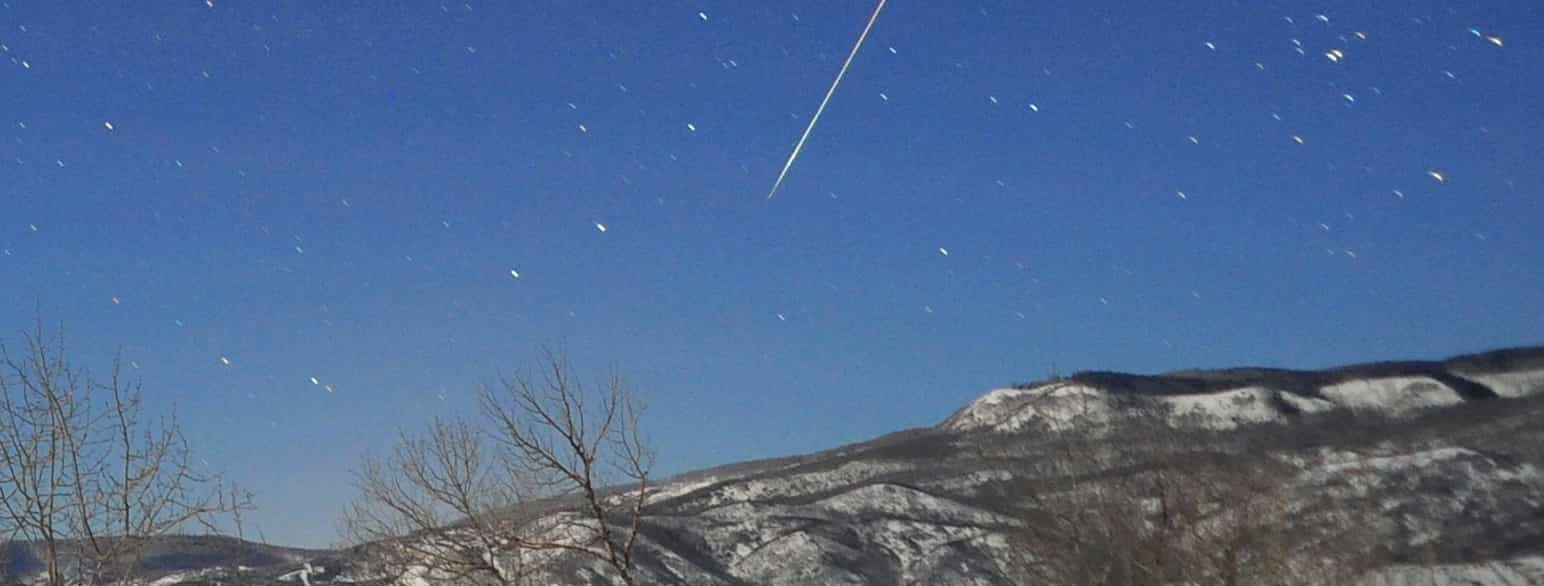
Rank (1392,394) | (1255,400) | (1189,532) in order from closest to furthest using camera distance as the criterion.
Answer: (1189,532) → (1392,394) → (1255,400)

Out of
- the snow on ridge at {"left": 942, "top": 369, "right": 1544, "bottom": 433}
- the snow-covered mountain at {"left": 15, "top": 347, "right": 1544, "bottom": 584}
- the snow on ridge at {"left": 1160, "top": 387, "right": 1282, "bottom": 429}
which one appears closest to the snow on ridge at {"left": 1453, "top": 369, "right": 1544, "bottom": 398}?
the snow on ridge at {"left": 942, "top": 369, "right": 1544, "bottom": 433}

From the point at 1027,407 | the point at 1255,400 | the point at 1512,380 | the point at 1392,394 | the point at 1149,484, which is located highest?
the point at 1027,407

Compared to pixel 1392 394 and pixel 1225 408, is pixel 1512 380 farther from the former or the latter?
pixel 1225 408

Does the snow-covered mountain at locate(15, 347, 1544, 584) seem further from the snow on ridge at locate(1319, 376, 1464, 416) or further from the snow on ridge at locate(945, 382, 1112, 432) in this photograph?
the snow on ridge at locate(945, 382, 1112, 432)

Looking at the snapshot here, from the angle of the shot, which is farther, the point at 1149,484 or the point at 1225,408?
the point at 1225,408

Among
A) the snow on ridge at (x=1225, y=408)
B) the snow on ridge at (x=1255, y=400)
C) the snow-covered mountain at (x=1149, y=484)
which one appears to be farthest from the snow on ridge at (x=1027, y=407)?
the snow on ridge at (x=1225, y=408)

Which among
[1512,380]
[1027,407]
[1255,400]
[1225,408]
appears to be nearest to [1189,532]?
[1027,407]

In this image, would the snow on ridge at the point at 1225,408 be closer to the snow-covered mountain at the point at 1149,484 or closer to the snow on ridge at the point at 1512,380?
the snow-covered mountain at the point at 1149,484

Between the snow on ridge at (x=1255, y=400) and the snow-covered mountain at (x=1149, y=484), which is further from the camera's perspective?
the snow on ridge at (x=1255, y=400)
